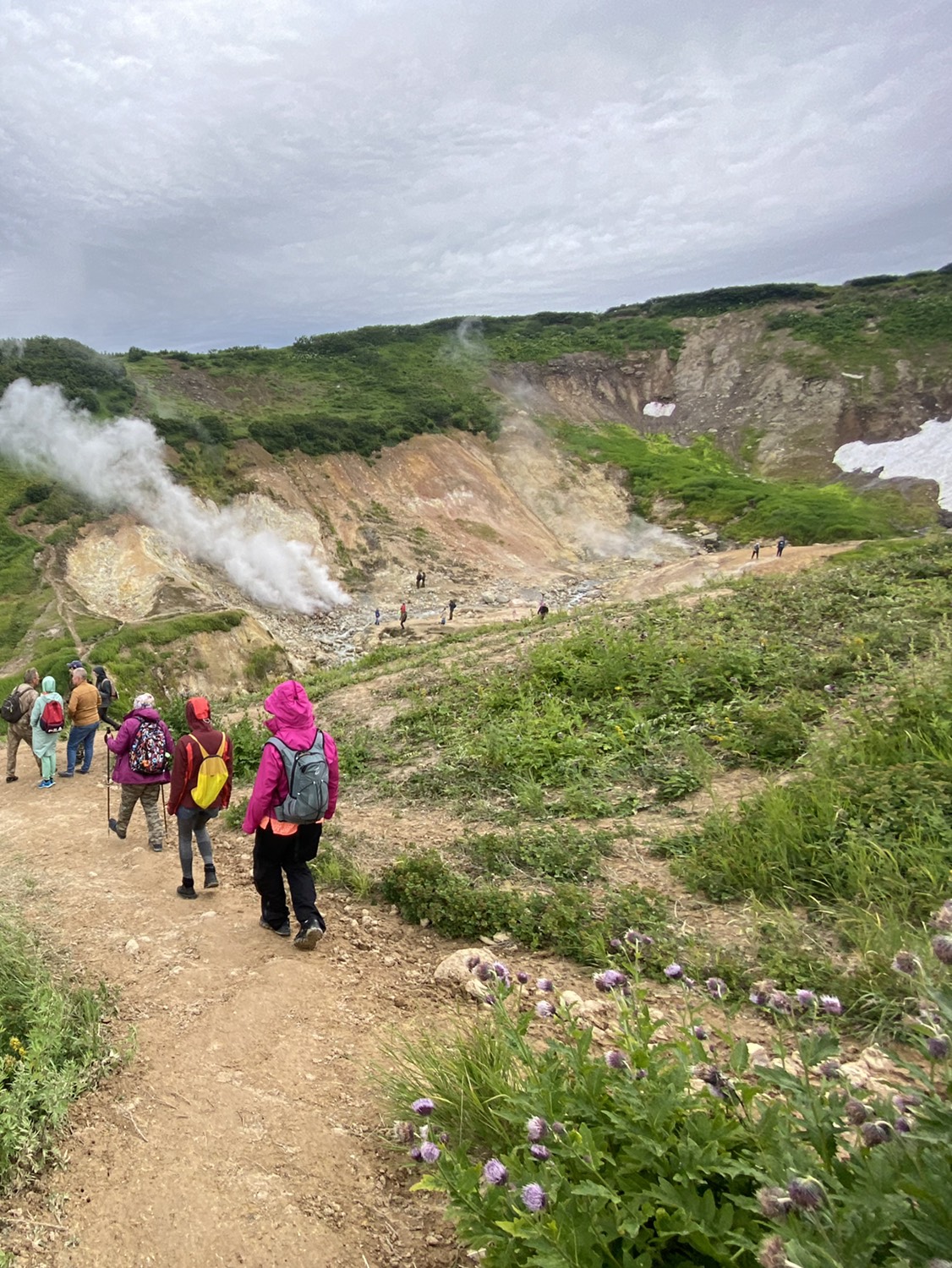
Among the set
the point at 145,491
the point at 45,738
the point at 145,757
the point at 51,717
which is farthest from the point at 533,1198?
the point at 145,491

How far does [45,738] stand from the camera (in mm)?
9359

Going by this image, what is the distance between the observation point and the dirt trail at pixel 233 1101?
266 centimetres

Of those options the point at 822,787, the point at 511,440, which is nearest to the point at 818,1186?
the point at 822,787

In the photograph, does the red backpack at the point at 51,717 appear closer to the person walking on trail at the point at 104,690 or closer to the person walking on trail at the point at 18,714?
the person walking on trail at the point at 18,714

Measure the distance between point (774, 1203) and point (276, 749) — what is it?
146 inches

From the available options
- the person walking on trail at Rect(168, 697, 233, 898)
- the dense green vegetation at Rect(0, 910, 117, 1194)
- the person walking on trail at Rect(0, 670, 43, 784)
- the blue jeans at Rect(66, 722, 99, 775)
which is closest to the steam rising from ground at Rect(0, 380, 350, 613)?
the person walking on trail at Rect(0, 670, 43, 784)

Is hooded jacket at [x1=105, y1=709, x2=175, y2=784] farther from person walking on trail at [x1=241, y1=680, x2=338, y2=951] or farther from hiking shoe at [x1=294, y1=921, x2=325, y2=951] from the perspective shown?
hiking shoe at [x1=294, y1=921, x2=325, y2=951]

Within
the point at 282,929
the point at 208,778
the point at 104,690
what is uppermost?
the point at 208,778

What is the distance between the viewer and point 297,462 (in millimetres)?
40406

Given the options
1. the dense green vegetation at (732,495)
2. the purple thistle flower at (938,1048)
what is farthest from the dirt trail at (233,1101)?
the dense green vegetation at (732,495)

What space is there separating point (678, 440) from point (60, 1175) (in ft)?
200

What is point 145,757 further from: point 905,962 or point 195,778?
point 905,962

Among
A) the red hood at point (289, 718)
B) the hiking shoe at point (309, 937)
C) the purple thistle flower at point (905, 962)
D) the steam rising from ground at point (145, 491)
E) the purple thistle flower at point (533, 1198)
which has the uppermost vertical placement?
the steam rising from ground at point (145, 491)

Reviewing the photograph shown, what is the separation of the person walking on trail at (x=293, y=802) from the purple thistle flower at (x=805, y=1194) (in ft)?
11.6
